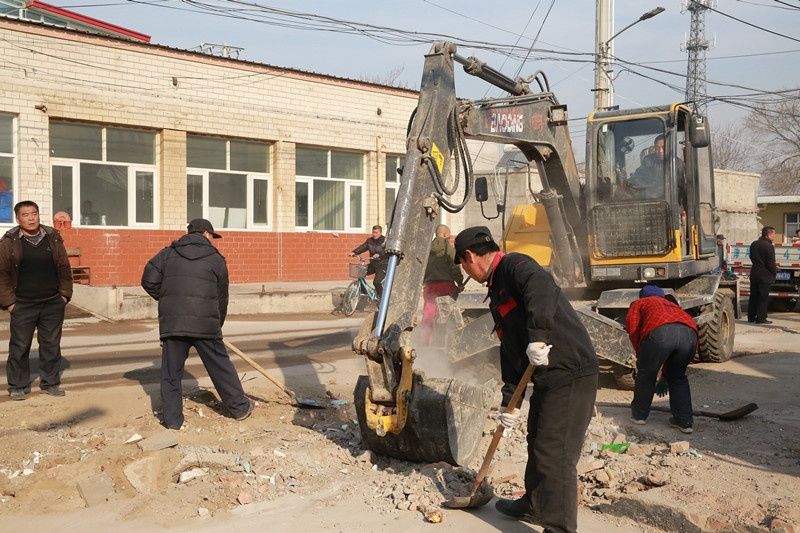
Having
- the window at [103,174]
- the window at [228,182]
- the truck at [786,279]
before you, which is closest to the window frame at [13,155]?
the window at [103,174]

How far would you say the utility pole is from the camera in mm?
19797

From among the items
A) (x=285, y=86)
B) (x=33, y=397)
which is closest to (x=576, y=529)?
(x=33, y=397)

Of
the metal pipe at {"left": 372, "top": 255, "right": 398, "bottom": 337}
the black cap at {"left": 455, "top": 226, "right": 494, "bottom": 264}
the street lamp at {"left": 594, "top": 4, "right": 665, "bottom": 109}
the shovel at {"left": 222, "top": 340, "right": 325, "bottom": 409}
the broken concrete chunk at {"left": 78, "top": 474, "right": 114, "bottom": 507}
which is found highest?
the street lamp at {"left": 594, "top": 4, "right": 665, "bottom": 109}

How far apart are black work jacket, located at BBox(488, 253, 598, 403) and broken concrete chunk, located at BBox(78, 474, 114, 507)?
292 cm

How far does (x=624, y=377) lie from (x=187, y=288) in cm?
506

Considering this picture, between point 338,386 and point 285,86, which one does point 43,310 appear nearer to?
point 338,386

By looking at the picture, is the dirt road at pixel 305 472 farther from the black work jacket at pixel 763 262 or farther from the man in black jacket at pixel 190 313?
the black work jacket at pixel 763 262

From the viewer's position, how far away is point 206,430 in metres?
7.09

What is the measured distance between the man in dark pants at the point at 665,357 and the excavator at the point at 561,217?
120 centimetres

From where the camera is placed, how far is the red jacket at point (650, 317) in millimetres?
7672

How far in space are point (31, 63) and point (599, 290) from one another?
13617 millimetres

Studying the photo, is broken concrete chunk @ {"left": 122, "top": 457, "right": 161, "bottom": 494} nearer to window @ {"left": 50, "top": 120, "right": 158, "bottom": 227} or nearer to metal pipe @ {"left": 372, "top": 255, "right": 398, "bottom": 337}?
metal pipe @ {"left": 372, "top": 255, "right": 398, "bottom": 337}

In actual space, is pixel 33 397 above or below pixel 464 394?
below

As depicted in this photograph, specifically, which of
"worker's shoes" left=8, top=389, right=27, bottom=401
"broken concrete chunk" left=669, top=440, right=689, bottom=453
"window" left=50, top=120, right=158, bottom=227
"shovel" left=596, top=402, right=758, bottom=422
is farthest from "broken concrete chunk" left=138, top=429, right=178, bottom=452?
"window" left=50, top=120, right=158, bottom=227
